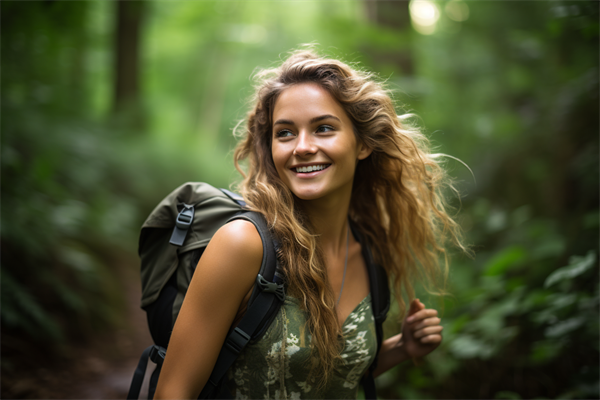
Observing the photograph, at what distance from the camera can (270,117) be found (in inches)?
91.2

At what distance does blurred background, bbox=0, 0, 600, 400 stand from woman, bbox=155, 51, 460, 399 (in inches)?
18.0

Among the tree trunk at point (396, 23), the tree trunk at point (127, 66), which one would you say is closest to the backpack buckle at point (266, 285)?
the tree trunk at point (396, 23)

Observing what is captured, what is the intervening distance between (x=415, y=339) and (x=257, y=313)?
1.18 m

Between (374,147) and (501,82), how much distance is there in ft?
21.7

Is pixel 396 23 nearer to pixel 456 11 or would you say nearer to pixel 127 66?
pixel 456 11

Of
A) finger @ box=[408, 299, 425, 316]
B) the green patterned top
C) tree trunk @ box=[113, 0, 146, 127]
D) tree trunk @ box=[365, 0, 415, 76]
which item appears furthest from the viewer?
tree trunk @ box=[113, 0, 146, 127]

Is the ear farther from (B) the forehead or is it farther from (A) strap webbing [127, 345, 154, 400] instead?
(A) strap webbing [127, 345, 154, 400]

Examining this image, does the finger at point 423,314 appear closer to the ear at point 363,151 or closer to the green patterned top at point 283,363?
the green patterned top at point 283,363

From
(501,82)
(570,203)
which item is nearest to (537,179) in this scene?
(570,203)

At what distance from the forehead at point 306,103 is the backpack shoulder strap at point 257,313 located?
2.17 ft

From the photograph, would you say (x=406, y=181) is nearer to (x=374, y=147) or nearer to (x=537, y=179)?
(x=374, y=147)

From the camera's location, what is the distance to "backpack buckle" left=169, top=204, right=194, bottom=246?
191 cm

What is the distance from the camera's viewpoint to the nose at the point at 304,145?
6.62 feet

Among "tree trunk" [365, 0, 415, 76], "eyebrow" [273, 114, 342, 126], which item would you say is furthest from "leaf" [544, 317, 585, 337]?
"tree trunk" [365, 0, 415, 76]
